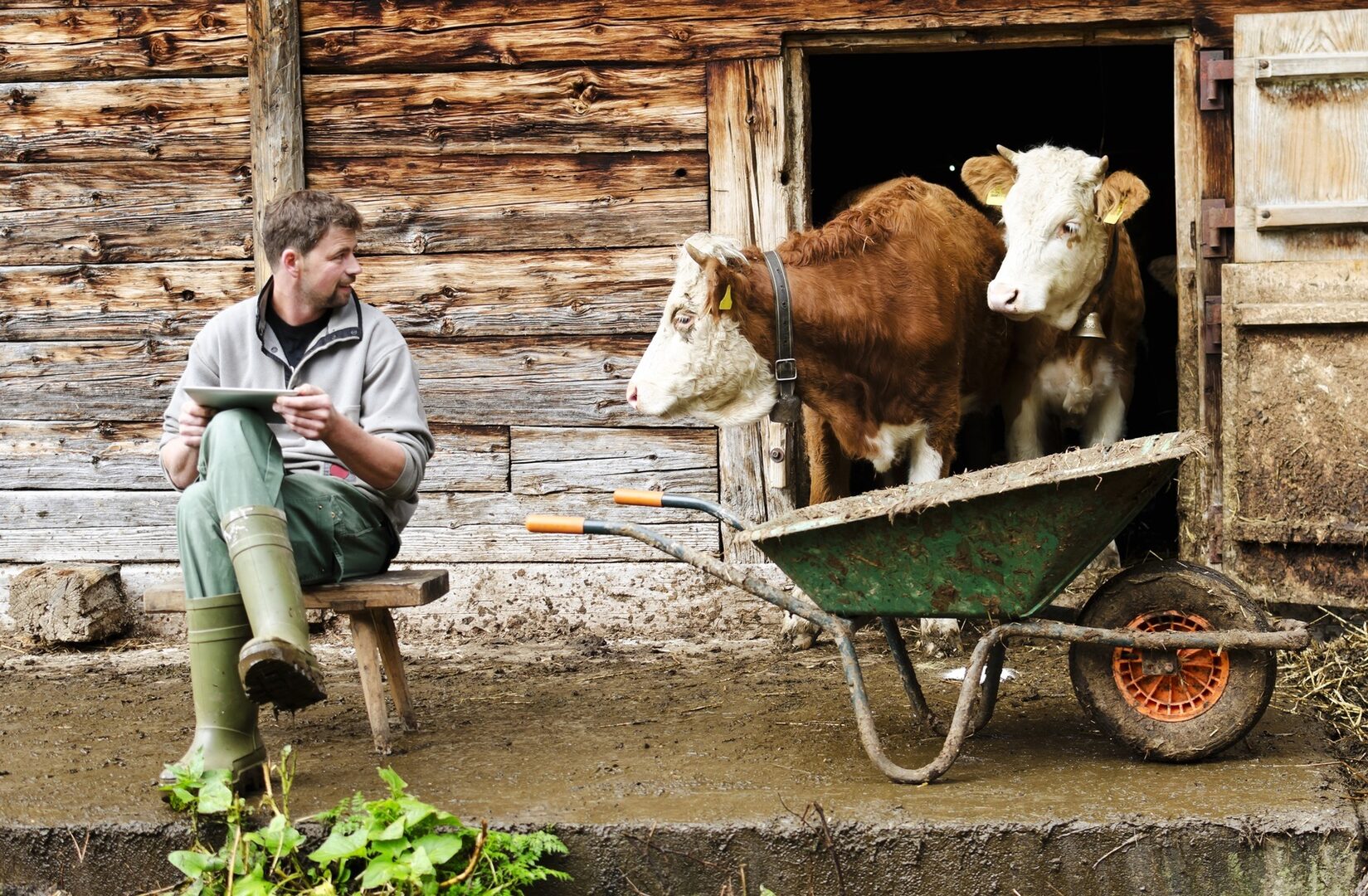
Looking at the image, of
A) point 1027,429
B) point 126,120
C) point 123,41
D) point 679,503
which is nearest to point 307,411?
point 679,503

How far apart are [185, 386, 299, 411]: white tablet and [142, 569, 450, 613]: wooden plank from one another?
20.2 inches

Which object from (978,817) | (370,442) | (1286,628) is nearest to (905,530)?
(978,817)

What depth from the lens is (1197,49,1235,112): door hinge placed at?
4.78 meters

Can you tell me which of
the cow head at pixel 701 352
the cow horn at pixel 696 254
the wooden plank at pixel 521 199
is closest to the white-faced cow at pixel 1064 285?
the cow head at pixel 701 352

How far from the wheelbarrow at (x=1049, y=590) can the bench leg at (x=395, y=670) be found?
2.41 feet

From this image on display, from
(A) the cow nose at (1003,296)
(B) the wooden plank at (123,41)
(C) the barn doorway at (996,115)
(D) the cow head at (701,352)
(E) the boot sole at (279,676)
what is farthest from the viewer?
(C) the barn doorway at (996,115)

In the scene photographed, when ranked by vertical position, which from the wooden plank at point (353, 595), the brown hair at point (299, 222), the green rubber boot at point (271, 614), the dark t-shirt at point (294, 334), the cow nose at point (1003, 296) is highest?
the brown hair at point (299, 222)

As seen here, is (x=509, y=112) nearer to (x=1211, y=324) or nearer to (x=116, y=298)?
(x=116, y=298)

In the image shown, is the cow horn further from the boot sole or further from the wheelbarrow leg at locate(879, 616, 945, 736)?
the boot sole

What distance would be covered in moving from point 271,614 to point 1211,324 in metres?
3.37

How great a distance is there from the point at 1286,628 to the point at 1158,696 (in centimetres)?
34

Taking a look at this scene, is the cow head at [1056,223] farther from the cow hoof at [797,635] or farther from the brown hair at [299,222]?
the brown hair at [299,222]

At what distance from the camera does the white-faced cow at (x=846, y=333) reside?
4.47m

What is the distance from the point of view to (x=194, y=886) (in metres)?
2.90
